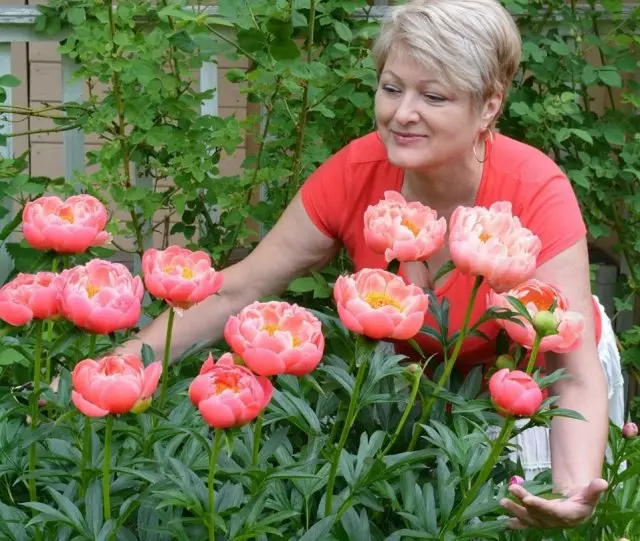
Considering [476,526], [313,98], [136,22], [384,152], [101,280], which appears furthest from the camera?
[136,22]

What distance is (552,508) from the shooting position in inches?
48.9

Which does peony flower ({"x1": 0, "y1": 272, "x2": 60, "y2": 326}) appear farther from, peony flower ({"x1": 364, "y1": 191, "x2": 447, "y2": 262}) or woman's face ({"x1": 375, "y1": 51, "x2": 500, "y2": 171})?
woman's face ({"x1": 375, "y1": 51, "x2": 500, "y2": 171})

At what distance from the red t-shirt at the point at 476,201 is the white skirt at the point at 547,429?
0.12 metres

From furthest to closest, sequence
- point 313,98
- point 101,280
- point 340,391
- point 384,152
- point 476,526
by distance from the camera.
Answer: point 313,98 → point 384,152 → point 340,391 → point 476,526 → point 101,280

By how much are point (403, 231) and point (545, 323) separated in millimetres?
201

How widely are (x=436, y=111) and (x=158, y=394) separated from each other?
71 centimetres

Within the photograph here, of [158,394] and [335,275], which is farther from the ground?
[158,394]

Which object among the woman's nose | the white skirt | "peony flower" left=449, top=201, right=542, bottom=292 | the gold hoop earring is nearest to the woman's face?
the woman's nose

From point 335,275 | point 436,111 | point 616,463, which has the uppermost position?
point 436,111

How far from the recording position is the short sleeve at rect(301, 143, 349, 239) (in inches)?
82.5

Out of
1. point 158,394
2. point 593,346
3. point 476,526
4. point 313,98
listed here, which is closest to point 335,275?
point 313,98

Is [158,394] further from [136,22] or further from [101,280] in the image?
[136,22]

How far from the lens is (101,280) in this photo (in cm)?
112

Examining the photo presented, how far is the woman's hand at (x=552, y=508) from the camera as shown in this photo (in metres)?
1.22
